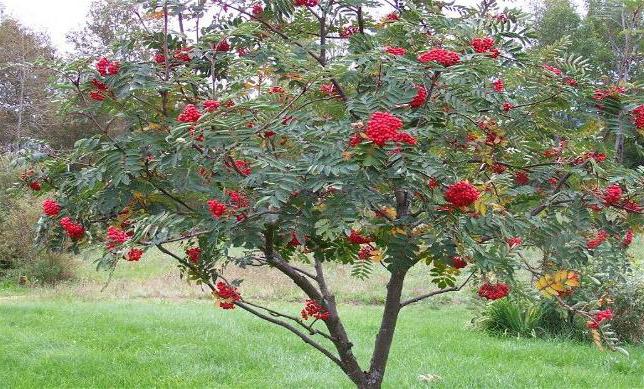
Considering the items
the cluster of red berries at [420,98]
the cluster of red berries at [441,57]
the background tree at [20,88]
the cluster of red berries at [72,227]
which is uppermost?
the background tree at [20,88]

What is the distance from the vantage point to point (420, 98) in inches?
82.4

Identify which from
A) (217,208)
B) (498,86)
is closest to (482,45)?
(498,86)

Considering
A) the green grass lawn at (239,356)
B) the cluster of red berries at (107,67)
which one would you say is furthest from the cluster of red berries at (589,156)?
the green grass lawn at (239,356)

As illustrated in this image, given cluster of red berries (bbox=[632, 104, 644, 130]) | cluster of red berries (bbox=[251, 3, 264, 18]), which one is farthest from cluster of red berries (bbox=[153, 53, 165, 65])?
cluster of red berries (bbox=[632, 104, 644, 130])

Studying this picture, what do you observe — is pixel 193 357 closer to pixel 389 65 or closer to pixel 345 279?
pixel 389 65

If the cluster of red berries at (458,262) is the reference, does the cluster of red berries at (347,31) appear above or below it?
above

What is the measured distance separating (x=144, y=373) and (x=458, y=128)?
3881 mm

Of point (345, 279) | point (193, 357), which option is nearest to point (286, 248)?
point (193, 357)

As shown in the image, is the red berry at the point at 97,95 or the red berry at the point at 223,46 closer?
the red berry at the point at 97,95

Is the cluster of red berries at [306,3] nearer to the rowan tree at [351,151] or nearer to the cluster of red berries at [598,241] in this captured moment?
the rowan tree at [351,151]

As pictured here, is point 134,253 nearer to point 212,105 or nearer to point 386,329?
point 212,105

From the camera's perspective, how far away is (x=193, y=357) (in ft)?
19.4

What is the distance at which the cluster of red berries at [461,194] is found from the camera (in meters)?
1.89

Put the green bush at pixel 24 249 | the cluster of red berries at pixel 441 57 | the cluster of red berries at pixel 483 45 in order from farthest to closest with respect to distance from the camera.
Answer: the green bush at pixel 24 249 → the cluster of red berries at pixel 483 45 → the cluster of red berries at pixel 441 57
